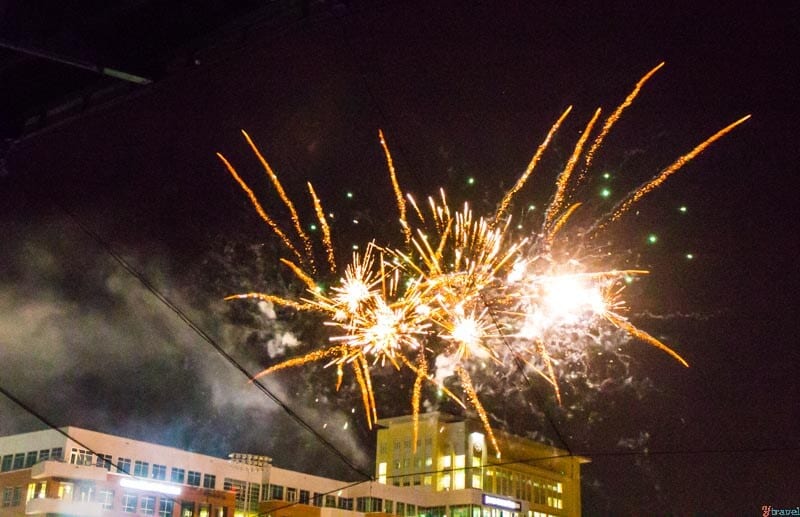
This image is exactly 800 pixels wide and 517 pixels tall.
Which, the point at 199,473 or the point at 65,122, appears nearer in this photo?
the point at 65,122

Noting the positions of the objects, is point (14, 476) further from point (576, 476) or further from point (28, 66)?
point (576, 476)

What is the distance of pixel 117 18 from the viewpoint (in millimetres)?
12500

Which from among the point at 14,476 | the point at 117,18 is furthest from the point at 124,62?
the point at 14,476

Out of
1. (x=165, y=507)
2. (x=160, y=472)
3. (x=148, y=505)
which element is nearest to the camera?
(x=148, y=505)

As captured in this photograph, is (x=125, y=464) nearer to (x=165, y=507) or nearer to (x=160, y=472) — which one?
(x=160, y=472)

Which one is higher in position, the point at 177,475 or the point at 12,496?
the point at 177,475

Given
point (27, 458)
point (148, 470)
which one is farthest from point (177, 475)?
point (27, 458)

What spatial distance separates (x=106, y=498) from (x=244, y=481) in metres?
11.6

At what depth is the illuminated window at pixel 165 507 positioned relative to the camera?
2109 inches

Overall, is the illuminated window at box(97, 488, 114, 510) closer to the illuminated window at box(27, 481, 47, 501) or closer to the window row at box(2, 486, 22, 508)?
the illuminated window at box(27, 481, 47, 501)

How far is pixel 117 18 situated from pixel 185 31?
0.92 metres

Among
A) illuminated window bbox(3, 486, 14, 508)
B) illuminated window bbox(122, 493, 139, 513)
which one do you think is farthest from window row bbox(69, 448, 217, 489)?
illuminated window bbox(3, 486, 14, 508)

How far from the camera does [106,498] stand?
50.9 m

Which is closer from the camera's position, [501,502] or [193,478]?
[193,478]
